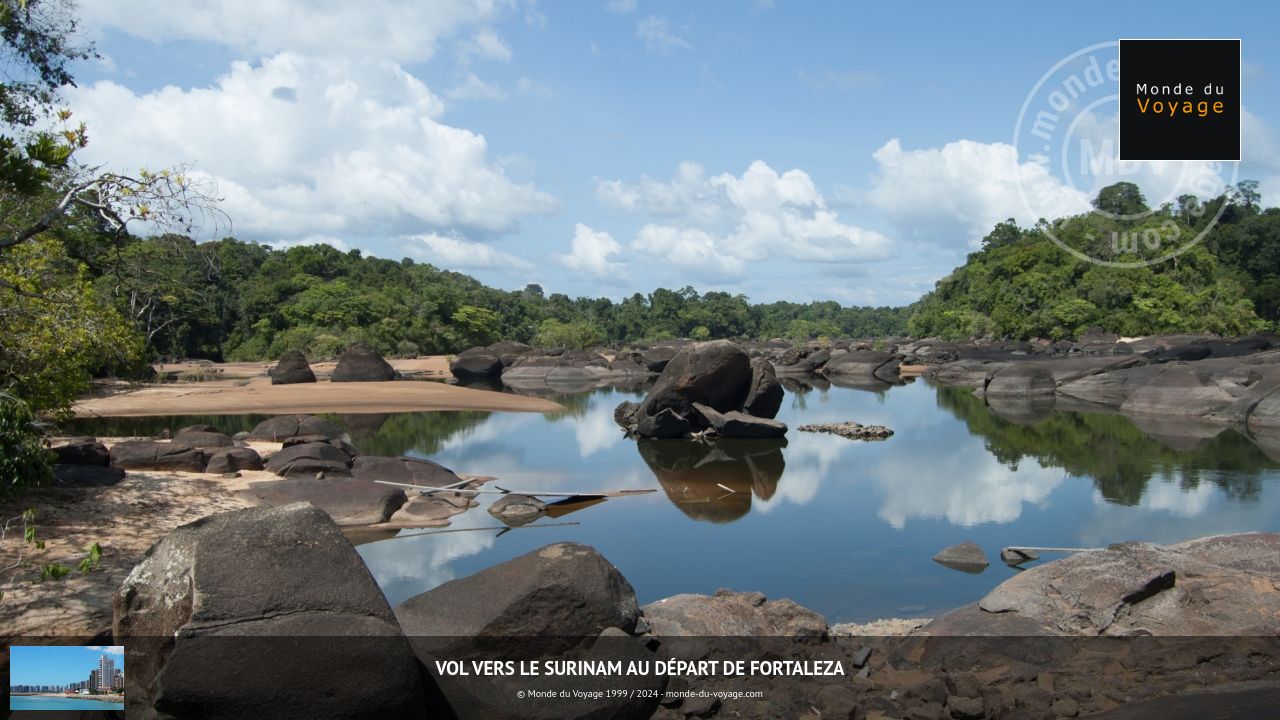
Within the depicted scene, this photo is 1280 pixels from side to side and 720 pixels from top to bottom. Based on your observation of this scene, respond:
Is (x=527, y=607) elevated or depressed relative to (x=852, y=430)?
elevated

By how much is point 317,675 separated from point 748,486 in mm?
13924

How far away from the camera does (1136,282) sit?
61188 millimetres

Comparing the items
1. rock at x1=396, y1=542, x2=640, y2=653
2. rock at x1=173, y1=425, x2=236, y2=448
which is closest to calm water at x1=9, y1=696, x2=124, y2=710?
rock at x1=396, y1=542, x2=640, y2=653

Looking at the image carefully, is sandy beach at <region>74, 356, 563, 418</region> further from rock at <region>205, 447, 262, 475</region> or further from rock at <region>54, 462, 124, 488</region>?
rock at <region>54, 462, 124, 488</region>

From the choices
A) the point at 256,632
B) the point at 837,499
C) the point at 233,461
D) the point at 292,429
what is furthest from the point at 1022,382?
the point at 256,632

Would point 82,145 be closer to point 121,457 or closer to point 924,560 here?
A: point 121,457

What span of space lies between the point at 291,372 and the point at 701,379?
74.3 feet

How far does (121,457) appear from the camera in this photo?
16.4 meters

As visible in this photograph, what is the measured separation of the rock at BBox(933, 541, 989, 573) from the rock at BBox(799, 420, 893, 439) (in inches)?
545

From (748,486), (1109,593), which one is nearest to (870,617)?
(1109,593)

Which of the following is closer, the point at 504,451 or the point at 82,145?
the point at 82,145

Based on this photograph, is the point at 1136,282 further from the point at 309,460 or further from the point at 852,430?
the point at 309,460

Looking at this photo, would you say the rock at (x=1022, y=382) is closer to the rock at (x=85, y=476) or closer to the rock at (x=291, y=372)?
the rock at (x=291, y=372)

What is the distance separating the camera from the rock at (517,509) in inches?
593
